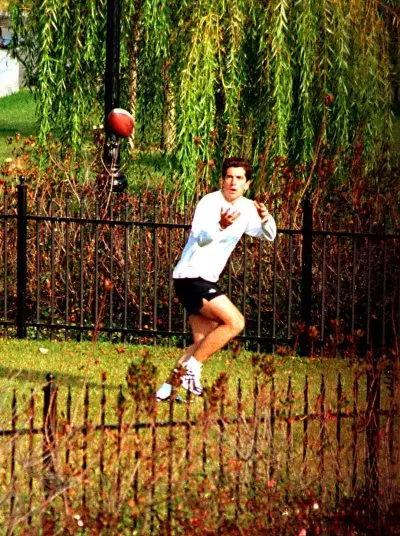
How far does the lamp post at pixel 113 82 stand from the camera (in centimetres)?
1352

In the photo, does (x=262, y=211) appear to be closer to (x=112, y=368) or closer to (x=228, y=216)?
(x=228, y=216)

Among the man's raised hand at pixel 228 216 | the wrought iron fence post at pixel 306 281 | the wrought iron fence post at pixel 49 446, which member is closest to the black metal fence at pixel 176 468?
the wrought iron fence post at pixel 49 446

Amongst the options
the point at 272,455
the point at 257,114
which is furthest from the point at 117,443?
the point at 257,114

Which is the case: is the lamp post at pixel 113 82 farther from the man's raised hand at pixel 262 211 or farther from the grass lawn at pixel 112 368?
the man's raised hand at pixel 262 211

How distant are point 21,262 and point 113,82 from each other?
199 centimetres

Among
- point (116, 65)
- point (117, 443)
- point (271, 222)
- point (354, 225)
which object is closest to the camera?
point (117, 443)

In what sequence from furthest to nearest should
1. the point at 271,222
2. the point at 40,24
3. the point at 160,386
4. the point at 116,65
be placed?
the point at 40,24 < the point at 116,65 < the point at 160,386 < the point at 271,222

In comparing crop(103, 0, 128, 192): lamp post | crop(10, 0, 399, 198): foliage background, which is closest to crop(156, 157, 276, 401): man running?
crop(103, 0, 128, 192): lamp post

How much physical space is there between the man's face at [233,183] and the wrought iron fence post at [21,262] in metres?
3.47

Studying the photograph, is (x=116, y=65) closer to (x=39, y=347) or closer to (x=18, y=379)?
(x=39, y=347)

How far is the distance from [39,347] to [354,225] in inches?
113

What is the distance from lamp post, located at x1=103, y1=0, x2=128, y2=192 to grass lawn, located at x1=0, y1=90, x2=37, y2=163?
87.0 ft

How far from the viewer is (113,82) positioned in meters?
13.6

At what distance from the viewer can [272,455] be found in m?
7.07
